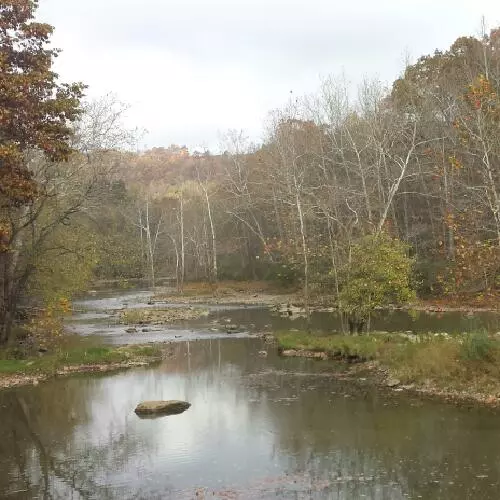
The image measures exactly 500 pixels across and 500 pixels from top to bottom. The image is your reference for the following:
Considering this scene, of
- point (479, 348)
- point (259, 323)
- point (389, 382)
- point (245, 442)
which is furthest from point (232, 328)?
point (245, 442)

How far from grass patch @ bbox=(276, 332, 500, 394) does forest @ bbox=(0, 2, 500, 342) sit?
1699 millimetres

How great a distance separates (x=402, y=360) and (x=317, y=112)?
2958 centimetres

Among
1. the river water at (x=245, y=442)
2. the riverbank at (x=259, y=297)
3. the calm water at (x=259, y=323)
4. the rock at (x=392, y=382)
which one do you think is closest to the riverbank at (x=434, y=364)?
the rock at (x=392, y=382)

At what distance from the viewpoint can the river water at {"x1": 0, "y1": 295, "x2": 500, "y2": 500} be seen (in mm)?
10406

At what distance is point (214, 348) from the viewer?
27344 millimetres

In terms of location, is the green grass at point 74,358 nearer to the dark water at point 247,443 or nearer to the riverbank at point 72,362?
the riverbank at point 72,362

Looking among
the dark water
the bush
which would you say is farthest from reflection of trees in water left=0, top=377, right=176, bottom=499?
the bush

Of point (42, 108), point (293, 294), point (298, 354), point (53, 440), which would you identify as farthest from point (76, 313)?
point (53, 440)

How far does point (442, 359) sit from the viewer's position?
17.5m

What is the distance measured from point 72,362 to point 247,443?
40.0ft

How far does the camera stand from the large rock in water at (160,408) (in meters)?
16.1

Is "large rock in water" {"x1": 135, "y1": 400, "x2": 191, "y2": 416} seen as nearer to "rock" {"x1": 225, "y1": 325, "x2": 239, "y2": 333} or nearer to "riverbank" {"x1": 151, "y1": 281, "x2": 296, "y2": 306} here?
"rock" {"x1": 225, "y1": 325, "x2": 239, "y2": 333}

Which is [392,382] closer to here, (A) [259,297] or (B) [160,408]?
(B) [160,408]

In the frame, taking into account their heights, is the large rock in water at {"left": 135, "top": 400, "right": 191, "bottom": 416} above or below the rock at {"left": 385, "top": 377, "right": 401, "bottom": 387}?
above
